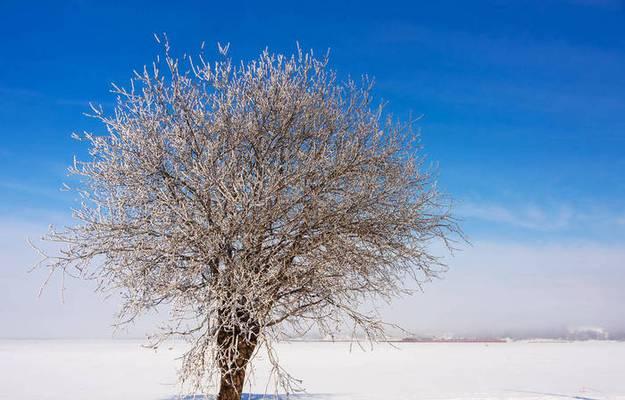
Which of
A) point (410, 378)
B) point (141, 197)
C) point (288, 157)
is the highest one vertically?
point (288, 157)

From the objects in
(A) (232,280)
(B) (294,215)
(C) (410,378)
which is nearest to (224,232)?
(A) (232,280)

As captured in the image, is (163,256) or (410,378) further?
(410,378)

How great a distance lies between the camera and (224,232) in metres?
10.7

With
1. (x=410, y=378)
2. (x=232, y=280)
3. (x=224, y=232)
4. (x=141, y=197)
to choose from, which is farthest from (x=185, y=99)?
(x=410, y=378)

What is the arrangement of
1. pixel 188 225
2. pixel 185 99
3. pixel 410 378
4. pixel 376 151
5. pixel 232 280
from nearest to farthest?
pixel 232 280 → pixel 188 225 → pixel 185 99 → pixel 376 151 → pixel 410 378

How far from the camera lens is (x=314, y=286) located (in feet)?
38.1

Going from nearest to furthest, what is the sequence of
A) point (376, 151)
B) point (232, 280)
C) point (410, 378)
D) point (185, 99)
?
point (232, 280) < point (185, 99) < point (376, 151) < point (410, 378)

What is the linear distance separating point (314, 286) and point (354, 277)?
1159 millimetres

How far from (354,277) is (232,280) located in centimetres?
304

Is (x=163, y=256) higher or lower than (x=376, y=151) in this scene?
lower

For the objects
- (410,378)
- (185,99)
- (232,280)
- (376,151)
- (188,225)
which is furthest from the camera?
(410,378)

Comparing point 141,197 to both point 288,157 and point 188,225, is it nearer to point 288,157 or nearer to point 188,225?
point 188,225

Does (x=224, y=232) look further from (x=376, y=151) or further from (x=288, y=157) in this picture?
(x=376, y=151)

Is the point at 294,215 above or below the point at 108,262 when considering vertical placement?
above
